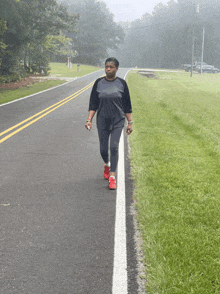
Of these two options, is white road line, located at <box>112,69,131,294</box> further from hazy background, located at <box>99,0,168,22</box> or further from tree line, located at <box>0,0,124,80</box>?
hazy background, located at <box>99,0,168,22</box>

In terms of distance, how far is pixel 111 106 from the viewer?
194 inches

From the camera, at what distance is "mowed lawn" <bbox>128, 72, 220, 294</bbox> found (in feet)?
9.90

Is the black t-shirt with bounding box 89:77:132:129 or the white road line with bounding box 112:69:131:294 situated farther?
the black t-shirt with bounding box 89:77:132:129

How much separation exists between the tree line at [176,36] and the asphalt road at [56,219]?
6677 centimetres

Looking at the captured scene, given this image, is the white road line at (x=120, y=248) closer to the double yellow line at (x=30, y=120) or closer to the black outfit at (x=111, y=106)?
the black outfit at (x=111, y=106)

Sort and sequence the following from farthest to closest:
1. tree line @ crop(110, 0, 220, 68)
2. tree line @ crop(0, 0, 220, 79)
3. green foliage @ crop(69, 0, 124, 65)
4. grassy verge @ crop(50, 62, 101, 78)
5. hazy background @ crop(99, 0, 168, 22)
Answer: hazy background @ crop(99, 0, 168, 22) → green foliage @ crop(69, 0, 124, 65) → tree line @ crop(110, 0, 220, 68) → tree line @ crop(0, 0, 220, 79) → grassy verge @ crop(50, 62, 101, 78)

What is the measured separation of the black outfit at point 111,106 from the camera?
4.86 m

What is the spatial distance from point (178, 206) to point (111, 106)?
182 centimetres

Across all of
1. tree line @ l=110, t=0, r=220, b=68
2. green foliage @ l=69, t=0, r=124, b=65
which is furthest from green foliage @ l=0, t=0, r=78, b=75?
tree line @ l=110, t=0, r=220, b=68

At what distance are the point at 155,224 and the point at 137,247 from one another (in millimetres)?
495

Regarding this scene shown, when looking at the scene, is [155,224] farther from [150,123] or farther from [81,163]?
[150,123]

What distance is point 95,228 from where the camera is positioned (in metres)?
3.95

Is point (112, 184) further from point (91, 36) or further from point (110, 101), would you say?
point (91, 36)

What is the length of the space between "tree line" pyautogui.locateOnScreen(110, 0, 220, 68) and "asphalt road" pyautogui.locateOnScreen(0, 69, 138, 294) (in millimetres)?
66773
